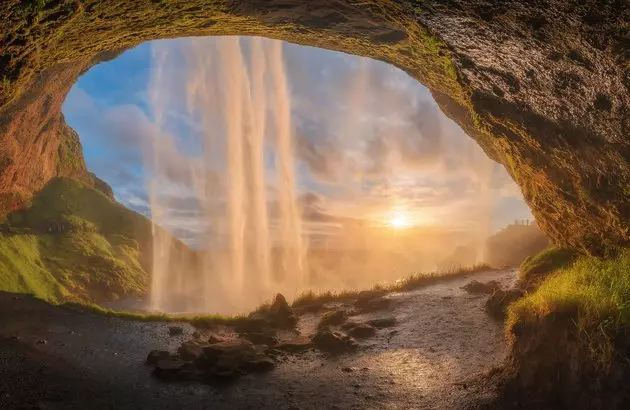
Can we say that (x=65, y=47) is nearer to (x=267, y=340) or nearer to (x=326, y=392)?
(x=326, y=392)

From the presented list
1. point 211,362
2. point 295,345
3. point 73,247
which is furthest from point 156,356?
point 73,247

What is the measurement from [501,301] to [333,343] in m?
7.43

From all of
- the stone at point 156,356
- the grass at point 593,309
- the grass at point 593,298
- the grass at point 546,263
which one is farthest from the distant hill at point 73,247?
the grass at point 546,263

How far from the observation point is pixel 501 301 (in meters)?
14.5

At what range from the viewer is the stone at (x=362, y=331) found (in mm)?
14281

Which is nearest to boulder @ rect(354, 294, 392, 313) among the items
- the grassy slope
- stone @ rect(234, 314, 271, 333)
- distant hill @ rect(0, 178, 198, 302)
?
stone @ rect(234, 314, 271, 333)

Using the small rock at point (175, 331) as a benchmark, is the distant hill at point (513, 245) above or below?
above

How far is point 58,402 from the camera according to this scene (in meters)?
7.50

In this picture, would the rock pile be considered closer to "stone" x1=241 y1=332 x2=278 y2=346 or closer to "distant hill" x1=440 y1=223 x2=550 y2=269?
"stone" x1=241 y1=332 x2=278 y2=346

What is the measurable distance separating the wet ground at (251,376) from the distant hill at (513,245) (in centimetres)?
2110

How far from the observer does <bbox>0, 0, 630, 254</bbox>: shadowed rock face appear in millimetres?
5559

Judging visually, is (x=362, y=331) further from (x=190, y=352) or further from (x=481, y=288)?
(x=481, y=288)

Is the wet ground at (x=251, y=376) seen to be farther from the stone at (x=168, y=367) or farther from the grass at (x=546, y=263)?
the grass at (x=546, y=263)

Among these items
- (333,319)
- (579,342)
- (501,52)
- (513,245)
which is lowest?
(333,319)
